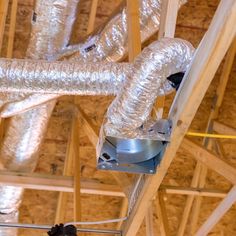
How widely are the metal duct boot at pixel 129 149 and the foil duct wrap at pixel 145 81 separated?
4.0 inches

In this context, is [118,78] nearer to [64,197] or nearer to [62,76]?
[62,76]

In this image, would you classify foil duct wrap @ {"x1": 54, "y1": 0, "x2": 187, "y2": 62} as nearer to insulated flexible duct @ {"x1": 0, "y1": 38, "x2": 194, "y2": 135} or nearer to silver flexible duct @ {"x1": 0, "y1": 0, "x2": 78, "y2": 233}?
silver flexible duct @ {"x1": 0, "y1": 0, "x2": 78, "y2": 233}

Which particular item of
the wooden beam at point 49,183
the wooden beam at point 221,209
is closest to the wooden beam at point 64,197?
the wooden beam at point 49,183

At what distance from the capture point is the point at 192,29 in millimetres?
4480

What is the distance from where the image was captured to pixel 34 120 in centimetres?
389

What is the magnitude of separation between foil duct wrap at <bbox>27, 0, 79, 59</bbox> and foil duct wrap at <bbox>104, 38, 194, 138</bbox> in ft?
5.20

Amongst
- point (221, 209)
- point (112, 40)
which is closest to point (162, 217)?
point (221, 209)

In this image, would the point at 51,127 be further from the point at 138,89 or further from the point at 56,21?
the point at 138,89

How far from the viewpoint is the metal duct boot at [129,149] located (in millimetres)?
2239

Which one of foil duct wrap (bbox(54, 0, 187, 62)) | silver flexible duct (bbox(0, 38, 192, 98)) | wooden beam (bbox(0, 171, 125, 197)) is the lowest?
wooden beam (bbox(0, 171, 125, 197))

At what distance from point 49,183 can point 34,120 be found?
54 cm

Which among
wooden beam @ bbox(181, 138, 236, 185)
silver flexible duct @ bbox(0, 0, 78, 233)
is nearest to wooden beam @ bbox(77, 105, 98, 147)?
silver flexible duct @ bbox(0, 0, 78, 233)

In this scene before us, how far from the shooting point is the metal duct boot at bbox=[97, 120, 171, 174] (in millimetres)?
2239

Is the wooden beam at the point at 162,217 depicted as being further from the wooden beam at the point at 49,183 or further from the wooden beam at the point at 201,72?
the wooden beam at the point at 201,72
